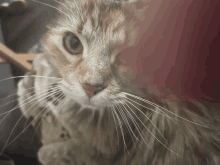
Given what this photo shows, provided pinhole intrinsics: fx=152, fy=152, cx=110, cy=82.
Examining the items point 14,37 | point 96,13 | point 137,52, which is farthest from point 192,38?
point 14,37

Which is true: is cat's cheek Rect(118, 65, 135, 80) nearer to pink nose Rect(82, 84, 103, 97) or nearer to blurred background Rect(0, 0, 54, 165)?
pink nose Rect(82, 84, 103, 97)

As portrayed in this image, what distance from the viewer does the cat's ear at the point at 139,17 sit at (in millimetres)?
374

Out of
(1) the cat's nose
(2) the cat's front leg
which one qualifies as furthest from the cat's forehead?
(2) the cat's front leg

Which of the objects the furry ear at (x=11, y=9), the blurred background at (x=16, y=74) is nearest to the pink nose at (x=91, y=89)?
the blurred background at (x=16, y=74)

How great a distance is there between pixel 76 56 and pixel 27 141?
12.9 inches

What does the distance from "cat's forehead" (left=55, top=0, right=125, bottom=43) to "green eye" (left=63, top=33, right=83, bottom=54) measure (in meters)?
0.02

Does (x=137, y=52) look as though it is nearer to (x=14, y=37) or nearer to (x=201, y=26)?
Answer: (x=201, y=26)

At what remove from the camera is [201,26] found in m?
0.36

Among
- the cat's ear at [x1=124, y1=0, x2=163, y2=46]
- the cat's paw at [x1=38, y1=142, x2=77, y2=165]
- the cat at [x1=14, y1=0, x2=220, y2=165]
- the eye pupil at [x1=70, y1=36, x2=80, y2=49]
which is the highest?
the cat's ear at [x1=124, y1=0, x2=163, y2=46]

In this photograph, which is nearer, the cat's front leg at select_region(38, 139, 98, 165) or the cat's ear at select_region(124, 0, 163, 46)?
the cat's ear at select_region(124, 0, 163, 46)

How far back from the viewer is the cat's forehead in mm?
413

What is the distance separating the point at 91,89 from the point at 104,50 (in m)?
0.11

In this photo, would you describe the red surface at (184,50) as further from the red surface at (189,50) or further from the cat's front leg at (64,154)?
the cat's front leg at (64,154)

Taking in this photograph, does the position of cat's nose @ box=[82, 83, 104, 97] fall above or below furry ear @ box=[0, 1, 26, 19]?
below
